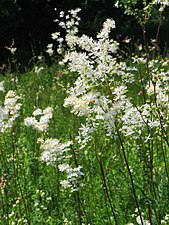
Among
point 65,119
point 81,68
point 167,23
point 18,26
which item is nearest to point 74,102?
point 81,68

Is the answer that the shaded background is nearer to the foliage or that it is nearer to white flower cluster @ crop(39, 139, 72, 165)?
the foliage

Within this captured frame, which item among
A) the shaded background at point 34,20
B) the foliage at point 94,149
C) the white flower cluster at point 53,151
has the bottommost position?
the white flower cluster at point 53,151

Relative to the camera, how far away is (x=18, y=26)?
16.8 meters

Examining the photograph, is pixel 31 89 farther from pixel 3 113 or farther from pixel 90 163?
pixel 3 113

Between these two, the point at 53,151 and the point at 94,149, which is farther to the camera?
the point at 94,149

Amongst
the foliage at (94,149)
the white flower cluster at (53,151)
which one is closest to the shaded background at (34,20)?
the foliage at (94,149)

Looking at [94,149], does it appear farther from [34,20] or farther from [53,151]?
[34,20]

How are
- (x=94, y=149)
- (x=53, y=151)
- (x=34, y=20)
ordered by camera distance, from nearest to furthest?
(x=53, y=151) → (x=94, y=149) → (x=34, y=20)

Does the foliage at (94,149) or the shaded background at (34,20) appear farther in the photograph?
the shaded background at (34,20)

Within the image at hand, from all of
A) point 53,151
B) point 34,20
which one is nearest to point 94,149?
point 53,151

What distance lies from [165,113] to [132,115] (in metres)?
0.27

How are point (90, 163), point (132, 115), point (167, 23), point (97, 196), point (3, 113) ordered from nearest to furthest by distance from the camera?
point (132, 115) → point (3, 113) → point (97, 196) → point (90, 163) → point (167, 23)

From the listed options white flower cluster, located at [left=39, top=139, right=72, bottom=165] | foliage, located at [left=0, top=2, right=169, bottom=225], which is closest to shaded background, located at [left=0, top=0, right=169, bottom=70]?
foliage, located at [left=0, top=2, right=169, bottom=225]

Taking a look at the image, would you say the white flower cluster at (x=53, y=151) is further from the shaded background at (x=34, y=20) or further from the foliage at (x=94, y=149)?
the shaded background at (x=34, y=20)
